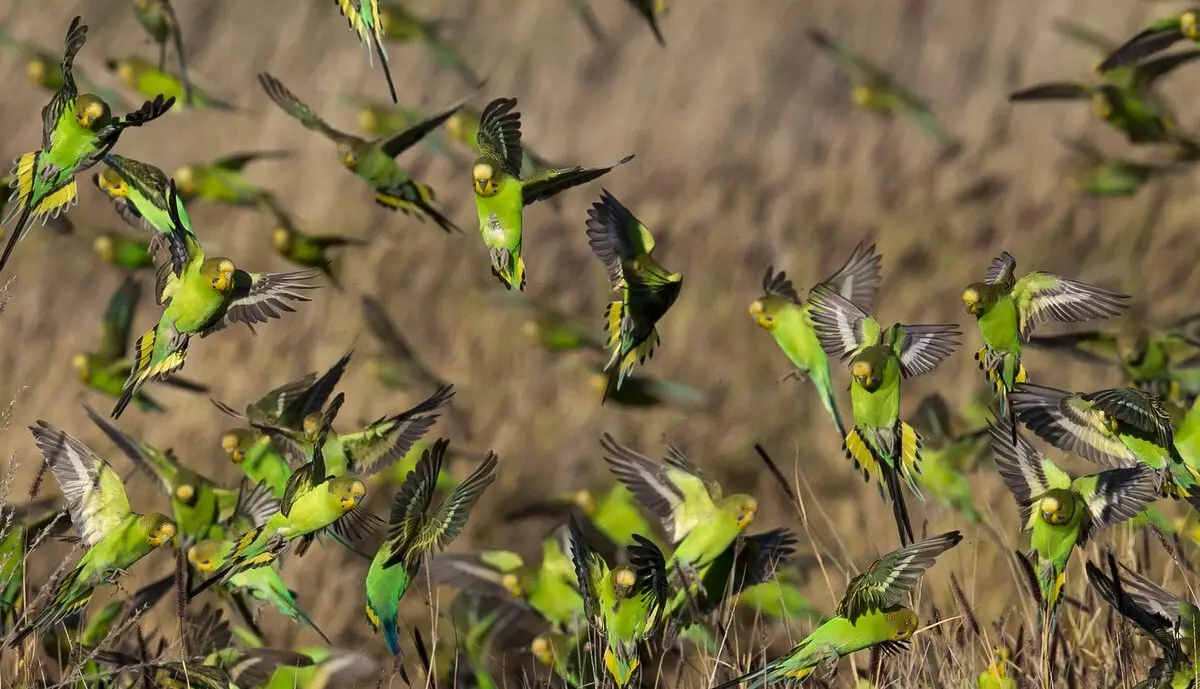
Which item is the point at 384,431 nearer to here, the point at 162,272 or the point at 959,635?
the point at 162,272

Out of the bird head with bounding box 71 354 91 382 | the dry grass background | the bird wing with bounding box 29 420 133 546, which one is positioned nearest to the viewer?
the bird wing with bounding box 29 420 133 546

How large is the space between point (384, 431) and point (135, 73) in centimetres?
320

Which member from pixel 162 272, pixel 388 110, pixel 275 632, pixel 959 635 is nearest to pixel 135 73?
pixel 388 110

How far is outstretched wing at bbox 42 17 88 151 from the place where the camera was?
260 centimetres

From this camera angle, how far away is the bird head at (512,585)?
421 centimetres

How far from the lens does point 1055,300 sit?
287 cm

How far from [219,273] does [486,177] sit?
0.49 meters

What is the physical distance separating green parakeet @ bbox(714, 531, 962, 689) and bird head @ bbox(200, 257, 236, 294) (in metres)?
1.06

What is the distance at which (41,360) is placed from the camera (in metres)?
7.24

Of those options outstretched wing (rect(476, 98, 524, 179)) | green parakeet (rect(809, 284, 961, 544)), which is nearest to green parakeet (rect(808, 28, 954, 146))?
outstretched wing (rect(476, 98, 524, 179))

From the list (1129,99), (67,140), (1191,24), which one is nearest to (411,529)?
(67,140)

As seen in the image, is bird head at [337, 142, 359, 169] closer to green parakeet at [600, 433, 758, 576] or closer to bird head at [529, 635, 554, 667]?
green parakeet at [600, 433, 758, 576]

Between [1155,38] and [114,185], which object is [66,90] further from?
[1155,38]

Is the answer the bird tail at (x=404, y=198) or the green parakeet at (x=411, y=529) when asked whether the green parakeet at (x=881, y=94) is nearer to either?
the bird tail at (x=404, y=198)
